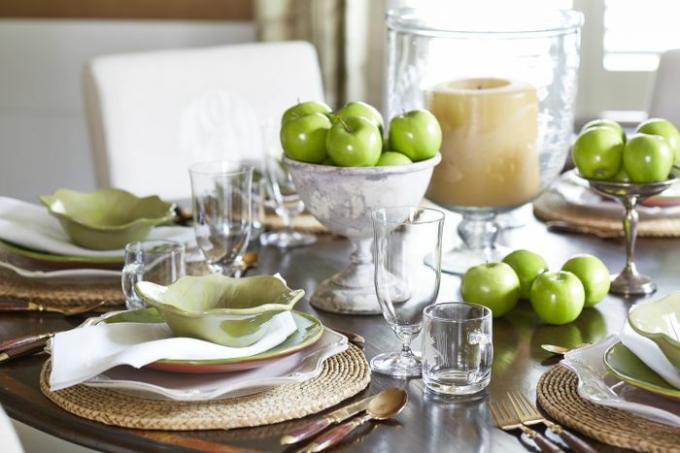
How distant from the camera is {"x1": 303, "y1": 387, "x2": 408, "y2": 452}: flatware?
0.99 m

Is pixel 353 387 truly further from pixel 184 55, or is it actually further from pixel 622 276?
pixel 184 55

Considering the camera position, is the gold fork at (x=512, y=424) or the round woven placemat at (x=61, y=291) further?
the round woven placemat at (x=61, y=291)

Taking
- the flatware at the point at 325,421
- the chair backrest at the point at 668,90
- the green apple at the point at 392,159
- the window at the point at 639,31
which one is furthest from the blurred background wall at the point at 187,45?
the flatware at the point at 325,421

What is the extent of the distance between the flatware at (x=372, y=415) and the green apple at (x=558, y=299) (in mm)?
298

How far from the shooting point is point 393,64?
168 cm

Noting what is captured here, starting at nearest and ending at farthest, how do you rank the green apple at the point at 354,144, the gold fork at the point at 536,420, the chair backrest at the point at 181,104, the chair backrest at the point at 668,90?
the gold fork at the point at 536,420 < the green apple at the point at 354,144 < the chair backrest at the point at 181,104 < the chair backrest at the point at 668,90

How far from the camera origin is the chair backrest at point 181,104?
220 cm

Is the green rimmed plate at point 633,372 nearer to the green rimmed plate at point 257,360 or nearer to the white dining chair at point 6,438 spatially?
the green rimmed plate at point 257,360

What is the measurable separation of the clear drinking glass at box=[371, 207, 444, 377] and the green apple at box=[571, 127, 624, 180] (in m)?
0.37

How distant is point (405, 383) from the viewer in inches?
45.3

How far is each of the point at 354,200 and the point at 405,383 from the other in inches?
12.0

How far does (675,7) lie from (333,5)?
1.07 meters

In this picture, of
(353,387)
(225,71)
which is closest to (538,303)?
(353,387)

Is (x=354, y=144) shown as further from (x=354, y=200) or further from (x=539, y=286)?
(x=539, y=286)
